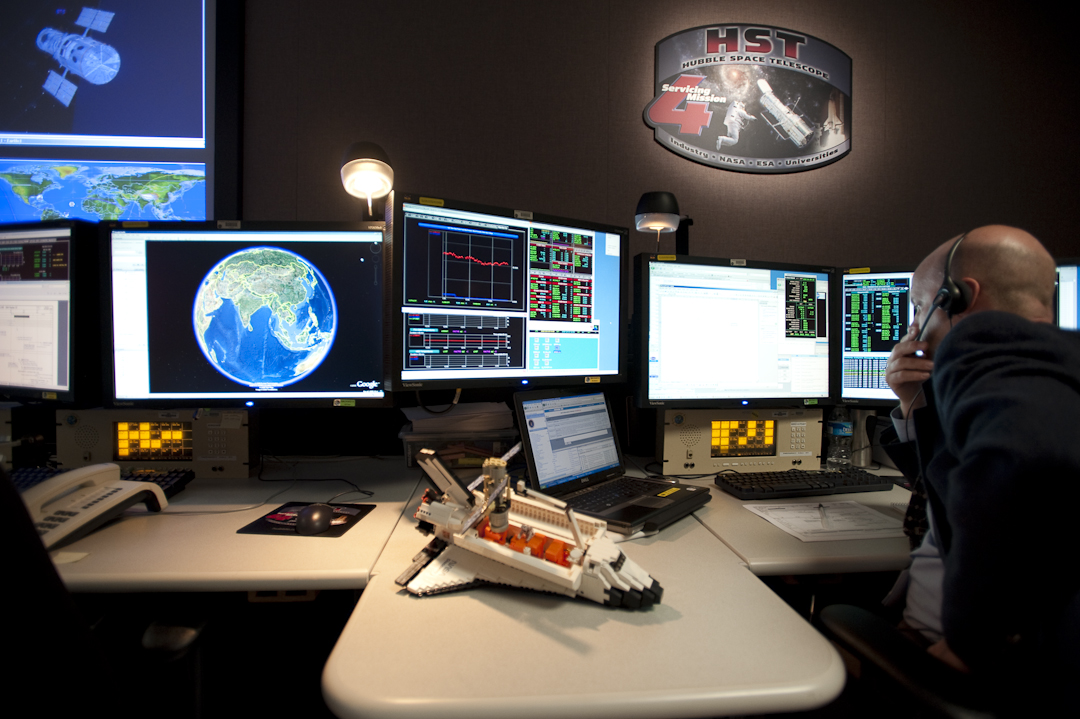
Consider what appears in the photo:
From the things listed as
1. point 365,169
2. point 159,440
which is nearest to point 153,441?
point 159,440

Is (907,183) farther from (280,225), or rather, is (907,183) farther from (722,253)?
(280,225)

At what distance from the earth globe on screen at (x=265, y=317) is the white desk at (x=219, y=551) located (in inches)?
12.3

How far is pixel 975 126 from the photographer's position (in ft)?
6.30

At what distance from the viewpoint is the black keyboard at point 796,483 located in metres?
1.19

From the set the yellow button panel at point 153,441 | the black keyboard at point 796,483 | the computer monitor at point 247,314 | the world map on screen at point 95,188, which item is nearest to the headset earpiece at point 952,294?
the black keyboard at point 796,483

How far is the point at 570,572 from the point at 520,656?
0.12m

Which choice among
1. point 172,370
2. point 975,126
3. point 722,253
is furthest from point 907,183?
point 172,370

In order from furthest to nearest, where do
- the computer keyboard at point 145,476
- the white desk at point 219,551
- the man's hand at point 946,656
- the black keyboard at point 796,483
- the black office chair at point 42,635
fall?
1. the black keyboard at point 796,483
2. the computer keyboard at point 145,476
3. the white desk at point 219,551
4. the man's hand at point 946,656
5. the black office chair at point 42,635

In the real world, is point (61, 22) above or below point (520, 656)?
above

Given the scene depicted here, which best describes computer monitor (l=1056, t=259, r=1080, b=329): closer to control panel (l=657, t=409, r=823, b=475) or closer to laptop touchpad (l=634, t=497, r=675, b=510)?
control panel (l=657, t=409, r=823, b=475)

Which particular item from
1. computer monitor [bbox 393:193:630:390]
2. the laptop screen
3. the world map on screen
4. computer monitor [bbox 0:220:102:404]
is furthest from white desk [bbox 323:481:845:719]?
the world map on screen

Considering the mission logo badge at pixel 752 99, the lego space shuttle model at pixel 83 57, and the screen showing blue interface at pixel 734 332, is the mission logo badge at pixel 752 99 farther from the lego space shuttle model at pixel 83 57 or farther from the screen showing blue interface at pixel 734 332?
the lego space shuttle model at pixel 83 57

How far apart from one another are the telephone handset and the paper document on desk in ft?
4.40

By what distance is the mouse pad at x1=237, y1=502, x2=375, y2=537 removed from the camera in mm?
938
